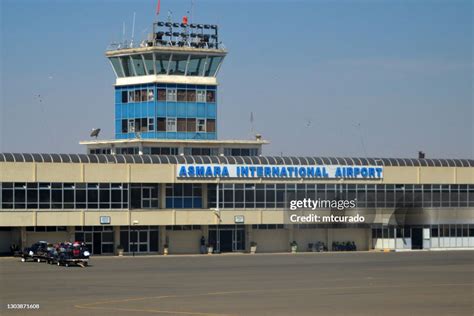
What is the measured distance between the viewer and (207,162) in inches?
4247

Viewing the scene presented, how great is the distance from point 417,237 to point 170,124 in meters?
28.7

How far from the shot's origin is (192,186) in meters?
108

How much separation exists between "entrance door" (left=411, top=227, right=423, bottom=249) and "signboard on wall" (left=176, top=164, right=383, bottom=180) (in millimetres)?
7656

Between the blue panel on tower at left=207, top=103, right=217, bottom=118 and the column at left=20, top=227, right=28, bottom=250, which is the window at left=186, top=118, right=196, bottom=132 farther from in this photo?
the column at left=20, top=227, right=28, bottom=250

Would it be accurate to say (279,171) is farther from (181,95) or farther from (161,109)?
(161,109)

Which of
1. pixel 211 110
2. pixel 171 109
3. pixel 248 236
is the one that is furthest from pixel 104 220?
pixel 211 110

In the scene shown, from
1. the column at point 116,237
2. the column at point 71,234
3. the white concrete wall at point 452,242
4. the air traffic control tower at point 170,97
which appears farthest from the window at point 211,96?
the white concrete wall at point 452,242

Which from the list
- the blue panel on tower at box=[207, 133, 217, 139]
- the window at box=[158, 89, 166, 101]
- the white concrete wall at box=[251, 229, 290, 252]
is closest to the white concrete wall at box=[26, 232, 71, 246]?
the white concrete wall at box=[251, 229, 290, 252]

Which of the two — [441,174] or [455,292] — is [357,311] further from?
[441,174]

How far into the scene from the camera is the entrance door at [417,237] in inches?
4668

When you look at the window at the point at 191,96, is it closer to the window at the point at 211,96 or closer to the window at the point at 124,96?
the window at the point at 211,96

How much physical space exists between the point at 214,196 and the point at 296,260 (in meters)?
16.9

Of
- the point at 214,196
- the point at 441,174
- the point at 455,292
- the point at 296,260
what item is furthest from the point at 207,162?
the point at 455,292

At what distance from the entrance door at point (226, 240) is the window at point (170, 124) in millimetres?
13819
